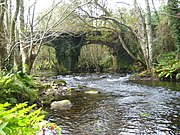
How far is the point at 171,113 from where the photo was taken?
24.2 ft

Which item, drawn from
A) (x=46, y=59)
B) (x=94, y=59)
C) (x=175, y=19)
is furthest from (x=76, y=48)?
(x=46, y=59)

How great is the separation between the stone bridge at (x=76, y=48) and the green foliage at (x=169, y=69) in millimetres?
7810

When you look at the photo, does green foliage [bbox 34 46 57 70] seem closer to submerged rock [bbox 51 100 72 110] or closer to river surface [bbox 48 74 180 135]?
river surface [bbox 48 74 180 135]

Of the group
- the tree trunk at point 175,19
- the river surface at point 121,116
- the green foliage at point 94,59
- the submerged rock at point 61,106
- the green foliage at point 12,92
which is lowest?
the river surface at point 121,116

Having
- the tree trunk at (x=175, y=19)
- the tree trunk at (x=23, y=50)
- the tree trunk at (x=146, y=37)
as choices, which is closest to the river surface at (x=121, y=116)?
the tree trunk at (x=23, y=50)

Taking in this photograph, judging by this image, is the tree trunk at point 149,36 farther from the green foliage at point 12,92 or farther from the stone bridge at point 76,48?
the green foliage at point 12,92

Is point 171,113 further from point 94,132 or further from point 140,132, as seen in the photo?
point 94,132

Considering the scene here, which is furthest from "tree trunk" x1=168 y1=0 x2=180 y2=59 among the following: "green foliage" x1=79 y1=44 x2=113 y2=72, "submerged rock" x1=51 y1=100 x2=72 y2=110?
"submerged rock" x1=51 y1=100 x2=72 y2=110

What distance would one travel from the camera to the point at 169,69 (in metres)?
16.5

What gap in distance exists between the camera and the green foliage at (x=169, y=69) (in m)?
16.4

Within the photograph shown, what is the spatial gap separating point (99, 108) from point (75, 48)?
19.4 metres

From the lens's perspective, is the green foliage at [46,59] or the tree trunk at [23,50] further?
the green foliage at [46,59]

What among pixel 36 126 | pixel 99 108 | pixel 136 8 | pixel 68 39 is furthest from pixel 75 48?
pixel 36 126

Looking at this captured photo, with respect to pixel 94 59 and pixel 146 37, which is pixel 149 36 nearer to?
pixel 146 37
